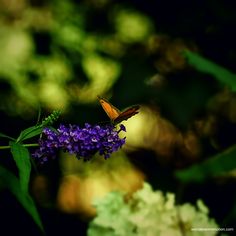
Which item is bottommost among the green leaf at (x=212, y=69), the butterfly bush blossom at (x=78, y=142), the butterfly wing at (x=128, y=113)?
the butterfly bush blossom at (x=78, y=142)

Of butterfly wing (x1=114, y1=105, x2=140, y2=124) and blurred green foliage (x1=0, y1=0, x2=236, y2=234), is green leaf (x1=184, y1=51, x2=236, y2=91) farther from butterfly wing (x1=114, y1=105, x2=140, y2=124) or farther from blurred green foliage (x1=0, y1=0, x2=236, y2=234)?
butterfly wing (x1=114, y1=105, x2=140, y2=124)

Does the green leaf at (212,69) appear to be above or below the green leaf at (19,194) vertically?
above

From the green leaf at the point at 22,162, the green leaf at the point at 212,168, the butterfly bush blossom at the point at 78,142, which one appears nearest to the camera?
the green leaf at the point at 22,162

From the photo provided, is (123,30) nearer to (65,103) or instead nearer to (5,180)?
(65,103)

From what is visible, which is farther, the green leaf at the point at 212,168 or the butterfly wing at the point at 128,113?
the green leaf at the point at 212,168

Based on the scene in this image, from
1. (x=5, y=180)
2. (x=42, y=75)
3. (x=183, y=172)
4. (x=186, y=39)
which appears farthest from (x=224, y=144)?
(x=5, y=180)

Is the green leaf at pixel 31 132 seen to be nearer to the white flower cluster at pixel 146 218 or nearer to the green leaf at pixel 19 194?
the green leaf at pixel 19 194

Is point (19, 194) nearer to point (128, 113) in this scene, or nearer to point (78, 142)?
point (78, 142)

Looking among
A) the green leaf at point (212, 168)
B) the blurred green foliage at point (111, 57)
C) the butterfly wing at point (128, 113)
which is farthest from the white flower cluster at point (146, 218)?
the butterfly wing at point (128, 113)
